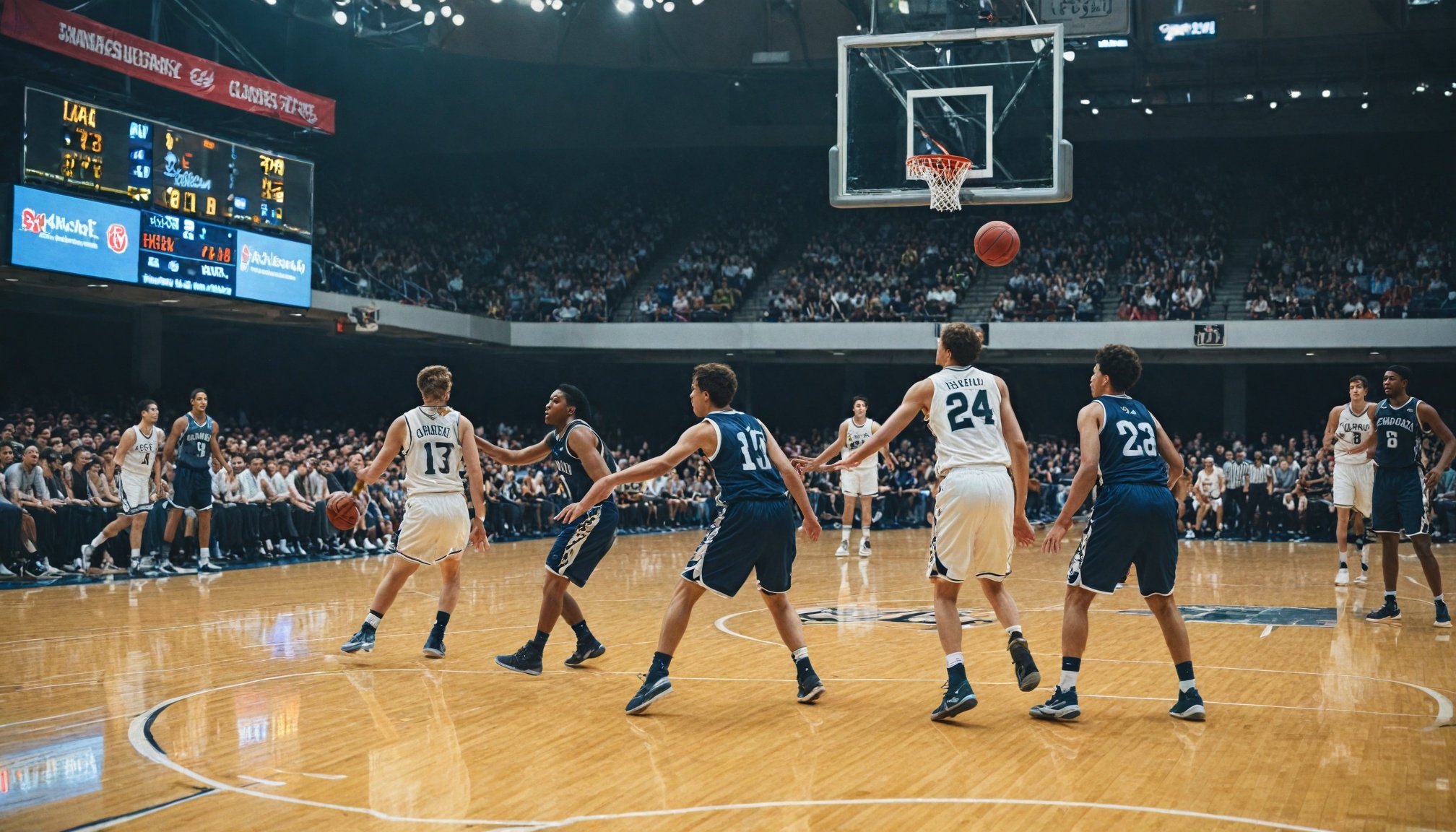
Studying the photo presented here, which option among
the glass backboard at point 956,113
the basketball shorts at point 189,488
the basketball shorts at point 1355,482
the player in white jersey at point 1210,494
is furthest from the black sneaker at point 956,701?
the player in white jersey at point 1210,494

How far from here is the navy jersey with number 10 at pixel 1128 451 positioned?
6.00 meters

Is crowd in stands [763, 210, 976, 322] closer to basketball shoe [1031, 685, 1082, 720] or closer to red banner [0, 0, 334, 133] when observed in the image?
red banner [0, 0, 334, 133]

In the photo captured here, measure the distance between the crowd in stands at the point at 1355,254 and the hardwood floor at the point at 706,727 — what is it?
683 inches

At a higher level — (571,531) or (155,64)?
(155,64)

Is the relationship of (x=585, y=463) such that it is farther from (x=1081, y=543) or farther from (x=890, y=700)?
(x=1081, y=543)

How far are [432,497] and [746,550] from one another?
8.44 feet

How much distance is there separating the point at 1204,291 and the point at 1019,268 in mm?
4590

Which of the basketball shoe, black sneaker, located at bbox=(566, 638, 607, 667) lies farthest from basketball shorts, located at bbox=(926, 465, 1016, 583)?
black sneaker, located at bbox=(566, 638, 607, 667)

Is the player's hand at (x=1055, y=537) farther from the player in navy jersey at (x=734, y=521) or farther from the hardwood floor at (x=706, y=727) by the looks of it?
the player in navy jersey at (x=734, y=521)

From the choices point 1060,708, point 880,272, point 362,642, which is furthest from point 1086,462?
point 880,272

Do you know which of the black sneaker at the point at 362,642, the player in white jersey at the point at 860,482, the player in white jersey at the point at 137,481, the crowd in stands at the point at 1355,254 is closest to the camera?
the black sneaker at the point at 362,642

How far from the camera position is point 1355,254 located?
2764 cm

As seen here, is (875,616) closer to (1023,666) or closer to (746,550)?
(1023,666)

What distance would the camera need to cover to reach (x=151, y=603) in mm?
A: 10469
